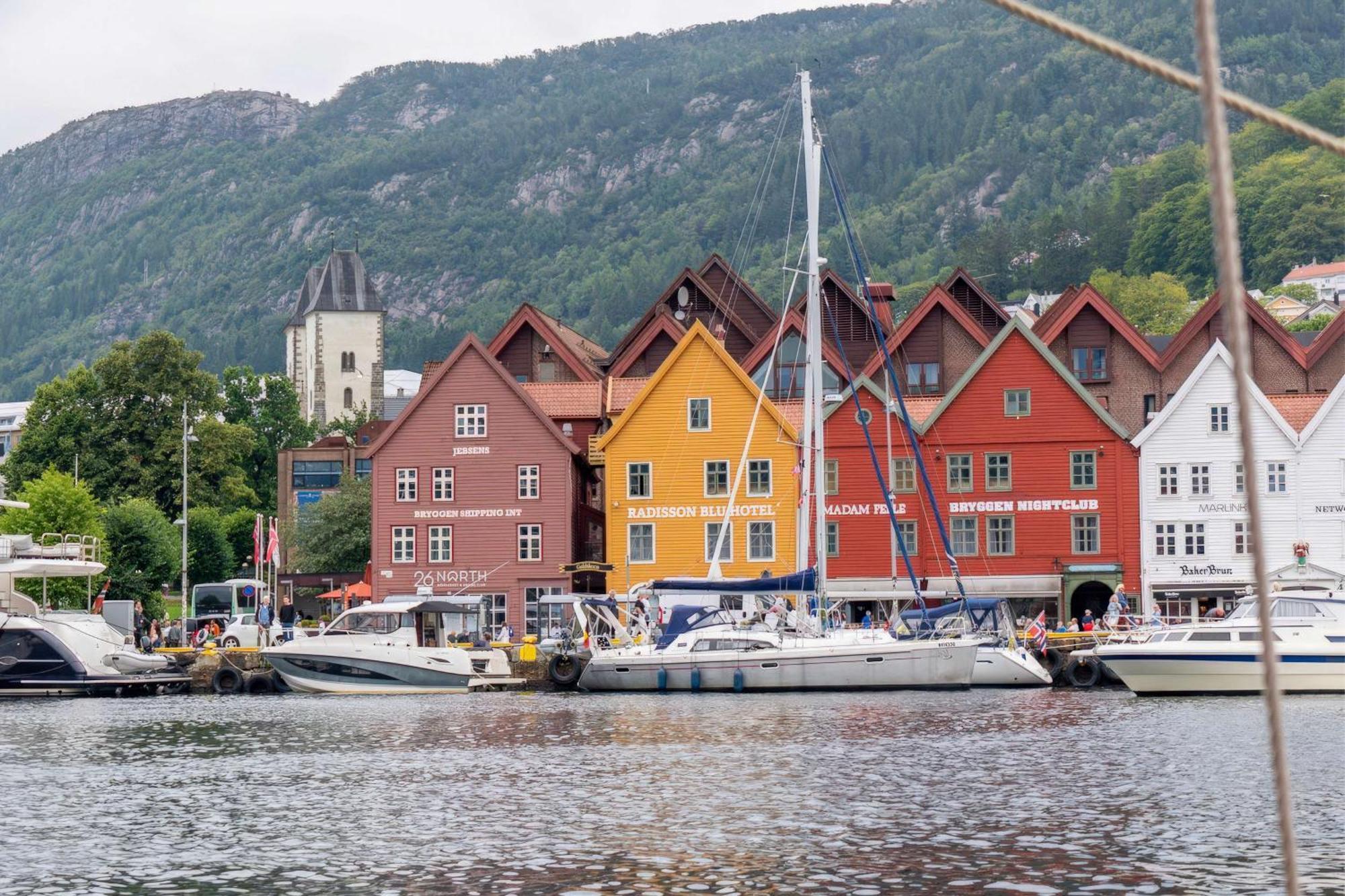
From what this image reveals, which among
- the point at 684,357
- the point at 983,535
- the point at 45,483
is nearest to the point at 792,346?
the point at 684,357

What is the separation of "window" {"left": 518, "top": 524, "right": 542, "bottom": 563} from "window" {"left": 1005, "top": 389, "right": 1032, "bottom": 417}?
68.0 ft

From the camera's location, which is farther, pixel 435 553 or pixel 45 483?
pixel 45 483

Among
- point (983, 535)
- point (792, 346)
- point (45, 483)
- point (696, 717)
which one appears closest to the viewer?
point (696, 717)

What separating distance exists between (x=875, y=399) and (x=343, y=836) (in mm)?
54828

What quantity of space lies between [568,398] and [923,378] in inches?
657

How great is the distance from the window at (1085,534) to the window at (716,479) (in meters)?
14.6

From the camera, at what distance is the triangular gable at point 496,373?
80.1m

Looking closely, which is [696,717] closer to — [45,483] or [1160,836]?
[1160,836]

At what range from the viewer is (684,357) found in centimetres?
7950

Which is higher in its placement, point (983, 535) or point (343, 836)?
point (983, 535)

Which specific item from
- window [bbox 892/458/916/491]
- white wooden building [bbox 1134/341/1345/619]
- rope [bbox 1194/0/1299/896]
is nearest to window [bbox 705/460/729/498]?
window [bbox 892/458/916/491]

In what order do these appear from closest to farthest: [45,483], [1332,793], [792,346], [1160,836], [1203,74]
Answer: [1203,74], [1160,836], [1332,793], [792,346], [45,483]

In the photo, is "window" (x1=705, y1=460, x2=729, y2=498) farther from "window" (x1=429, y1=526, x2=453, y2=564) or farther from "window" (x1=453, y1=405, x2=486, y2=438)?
"window" (x1=429, y1=526, x2=453, y2=564)

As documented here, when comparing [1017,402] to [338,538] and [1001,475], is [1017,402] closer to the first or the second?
[1001,475]
